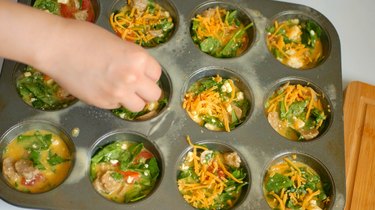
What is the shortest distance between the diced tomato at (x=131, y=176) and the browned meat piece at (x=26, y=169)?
17.0 inches

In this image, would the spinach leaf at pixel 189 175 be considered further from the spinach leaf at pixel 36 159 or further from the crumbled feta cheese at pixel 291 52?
the crumbled feta cheese at pixel 291 52

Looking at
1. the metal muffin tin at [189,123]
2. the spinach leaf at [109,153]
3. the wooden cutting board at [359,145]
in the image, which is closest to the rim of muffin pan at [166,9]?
the metal muffin tin at [189,123]

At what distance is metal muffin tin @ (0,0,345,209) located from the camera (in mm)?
2264

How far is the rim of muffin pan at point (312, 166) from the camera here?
8.16ft

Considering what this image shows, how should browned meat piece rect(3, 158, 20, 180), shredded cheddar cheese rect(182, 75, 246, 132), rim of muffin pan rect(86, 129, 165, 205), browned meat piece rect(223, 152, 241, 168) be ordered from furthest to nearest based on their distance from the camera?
shredded cheddar cheese rect(182, 75, 246, 132), browned meat piece rect(223, 152, 241, 168), rim of muffin pan rect(86, 129, 165, 205), browned meat piece rect(3, 158, 20, 180)

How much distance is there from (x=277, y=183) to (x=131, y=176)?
780 mm

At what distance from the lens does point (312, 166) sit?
2607mm

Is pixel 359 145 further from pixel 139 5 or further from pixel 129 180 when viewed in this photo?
pixel 139 5

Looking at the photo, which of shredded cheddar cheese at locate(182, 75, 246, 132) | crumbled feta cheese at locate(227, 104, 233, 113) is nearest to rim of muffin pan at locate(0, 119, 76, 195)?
shredded cheddar cheese at locate(182, 75, 246, 132)

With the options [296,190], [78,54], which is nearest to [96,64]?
[78,54]

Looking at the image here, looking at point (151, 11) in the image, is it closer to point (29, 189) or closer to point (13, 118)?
point (13, 118)

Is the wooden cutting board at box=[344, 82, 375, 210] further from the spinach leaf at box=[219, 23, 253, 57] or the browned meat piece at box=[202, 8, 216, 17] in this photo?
the browned meat piece at box=[202, 8, 216, 17]

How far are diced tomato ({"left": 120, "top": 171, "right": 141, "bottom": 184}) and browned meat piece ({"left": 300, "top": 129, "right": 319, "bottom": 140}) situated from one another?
3.22ft

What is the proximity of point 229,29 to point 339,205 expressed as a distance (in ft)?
4.00
